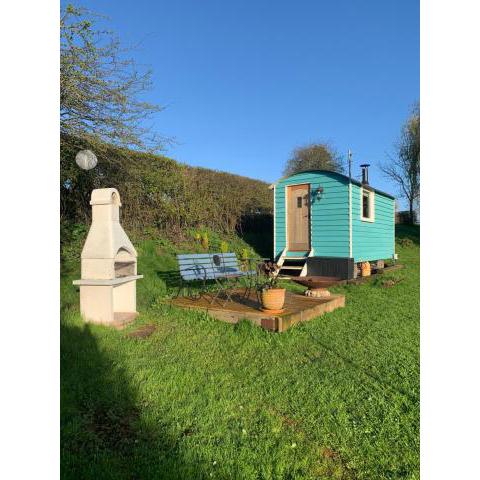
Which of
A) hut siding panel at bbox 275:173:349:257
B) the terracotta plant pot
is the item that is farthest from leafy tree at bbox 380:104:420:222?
the terracotta plant pot

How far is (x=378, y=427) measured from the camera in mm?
2275

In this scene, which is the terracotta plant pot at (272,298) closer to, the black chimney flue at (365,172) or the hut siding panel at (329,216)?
the hut siding panel at (329,216)

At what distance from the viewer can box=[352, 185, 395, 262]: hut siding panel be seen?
9055 mm

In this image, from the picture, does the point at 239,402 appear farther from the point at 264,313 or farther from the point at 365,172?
the point at 365,172

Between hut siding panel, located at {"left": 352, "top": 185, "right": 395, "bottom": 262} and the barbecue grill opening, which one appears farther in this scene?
hut siding panel, located at {"left": 352, "top": 185, "right": 395, "bottom": 262}

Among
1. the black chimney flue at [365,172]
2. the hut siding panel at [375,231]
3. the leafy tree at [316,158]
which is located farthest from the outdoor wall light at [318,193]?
the leafy tree at [316,158]

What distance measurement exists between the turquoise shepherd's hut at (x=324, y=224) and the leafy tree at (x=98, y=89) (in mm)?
4792

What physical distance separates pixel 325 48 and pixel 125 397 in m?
3.07

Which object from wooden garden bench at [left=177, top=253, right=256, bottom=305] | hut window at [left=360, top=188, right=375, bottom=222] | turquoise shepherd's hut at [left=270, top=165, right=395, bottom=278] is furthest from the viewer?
hut window at [left=360, top=188, right=375, bottom=222]

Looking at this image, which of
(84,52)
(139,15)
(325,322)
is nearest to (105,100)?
(84,52)

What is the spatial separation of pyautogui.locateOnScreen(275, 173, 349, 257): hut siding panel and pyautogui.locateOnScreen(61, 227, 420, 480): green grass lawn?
4.39 meters

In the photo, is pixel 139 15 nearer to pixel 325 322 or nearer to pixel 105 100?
pixel 105 100

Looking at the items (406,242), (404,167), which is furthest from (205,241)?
(404,167)

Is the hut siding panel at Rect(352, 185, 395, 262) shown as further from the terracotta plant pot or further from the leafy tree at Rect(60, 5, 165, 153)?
the leafy tree at Rect(60, 5, 165, 153)
